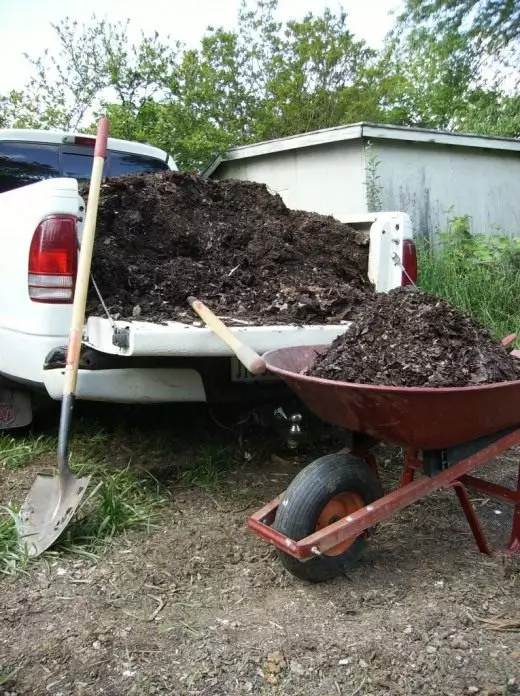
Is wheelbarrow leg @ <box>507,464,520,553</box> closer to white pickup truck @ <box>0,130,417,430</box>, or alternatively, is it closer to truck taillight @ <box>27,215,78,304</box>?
white pickup truck @ <box>0,130,417,430</box>

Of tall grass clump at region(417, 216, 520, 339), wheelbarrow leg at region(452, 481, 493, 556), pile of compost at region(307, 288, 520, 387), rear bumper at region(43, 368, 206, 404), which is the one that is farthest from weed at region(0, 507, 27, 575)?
tall grass clump at region(417, 216, 520, 339)

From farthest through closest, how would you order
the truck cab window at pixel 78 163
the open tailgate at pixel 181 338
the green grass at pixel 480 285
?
the green grass at pixel 480 285 < the truck cab window at pixel 78 163 < the open tailgate at pixel 181 338

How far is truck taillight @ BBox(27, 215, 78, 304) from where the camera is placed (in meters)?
2.98

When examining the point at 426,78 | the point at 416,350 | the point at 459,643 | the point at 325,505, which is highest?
the point at 426,78

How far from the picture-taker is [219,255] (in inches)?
141

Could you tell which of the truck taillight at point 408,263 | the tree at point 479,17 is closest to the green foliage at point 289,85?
the tree at point 479,17

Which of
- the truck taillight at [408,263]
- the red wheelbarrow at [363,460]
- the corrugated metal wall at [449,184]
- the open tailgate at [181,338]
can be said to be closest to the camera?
the red wheelbarrow at [363,460]

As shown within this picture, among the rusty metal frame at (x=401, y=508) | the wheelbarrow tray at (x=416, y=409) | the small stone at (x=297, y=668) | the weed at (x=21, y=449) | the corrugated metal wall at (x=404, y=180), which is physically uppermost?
the corrugated metal wall at (x=404, y=180)

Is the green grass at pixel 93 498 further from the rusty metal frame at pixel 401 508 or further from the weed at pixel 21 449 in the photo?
the rusty metal frame at pixel 401 508

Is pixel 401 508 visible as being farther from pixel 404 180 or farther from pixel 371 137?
pixel 404 180

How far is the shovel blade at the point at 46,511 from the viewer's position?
265 cm

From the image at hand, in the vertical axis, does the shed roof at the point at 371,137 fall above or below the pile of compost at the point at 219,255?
above

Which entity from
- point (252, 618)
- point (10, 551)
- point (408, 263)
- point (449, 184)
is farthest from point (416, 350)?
point (449, 184)

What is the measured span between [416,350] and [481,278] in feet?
16.1
